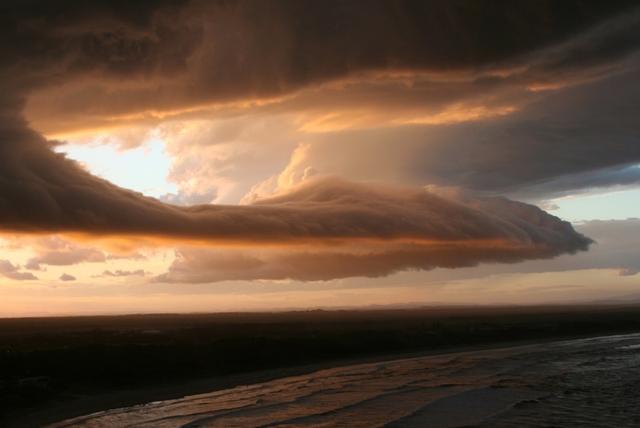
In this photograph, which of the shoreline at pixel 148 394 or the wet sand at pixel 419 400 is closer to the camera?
the wet sand at pixel 419 400

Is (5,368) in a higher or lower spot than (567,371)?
higher

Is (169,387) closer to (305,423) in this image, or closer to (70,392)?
(70,392)

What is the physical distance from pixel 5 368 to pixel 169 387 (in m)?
9.84

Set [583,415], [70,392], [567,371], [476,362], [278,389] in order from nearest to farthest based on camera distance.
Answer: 1. [583,415]
2. [70,392]
3. [278,389]
4. [567,371]
5. [476,362]

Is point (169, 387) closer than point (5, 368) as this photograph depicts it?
No

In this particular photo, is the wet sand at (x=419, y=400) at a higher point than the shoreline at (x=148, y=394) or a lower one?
lower

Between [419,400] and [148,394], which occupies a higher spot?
[148,394]

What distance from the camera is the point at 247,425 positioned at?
28062mm

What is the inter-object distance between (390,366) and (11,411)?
31405 mm

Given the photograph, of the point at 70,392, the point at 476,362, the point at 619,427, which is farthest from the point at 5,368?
the point at 476,362

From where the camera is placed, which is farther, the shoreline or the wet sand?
the shoreline

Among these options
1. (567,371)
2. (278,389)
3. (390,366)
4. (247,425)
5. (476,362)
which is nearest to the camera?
(247,425)

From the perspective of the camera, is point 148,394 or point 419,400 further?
point 148,394

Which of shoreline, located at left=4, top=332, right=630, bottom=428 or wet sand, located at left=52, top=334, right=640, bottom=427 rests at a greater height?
shoreline, located at left=4, top=332, right=630, bottom=428
